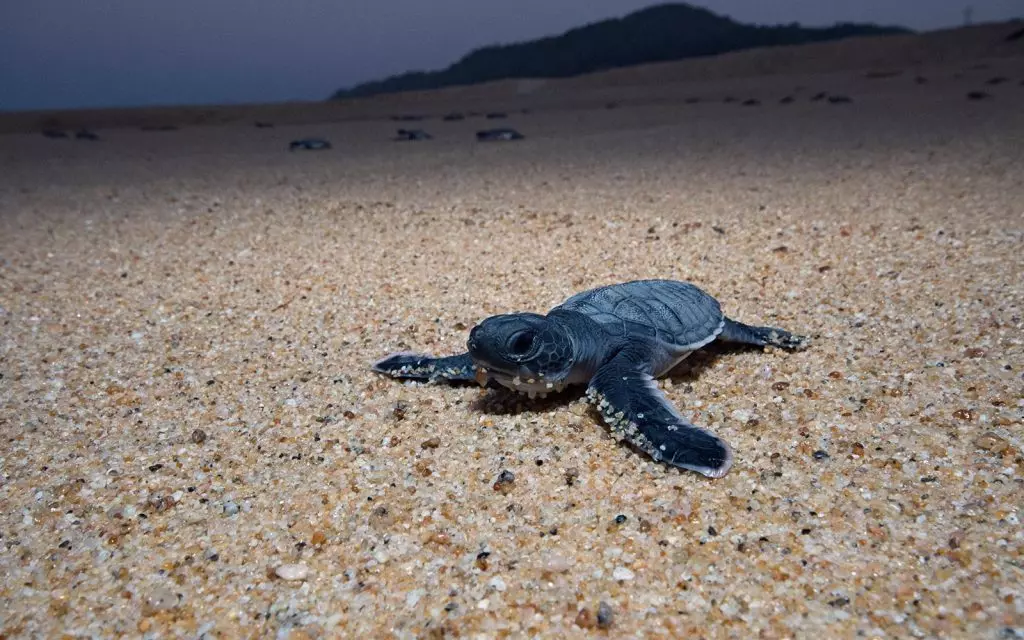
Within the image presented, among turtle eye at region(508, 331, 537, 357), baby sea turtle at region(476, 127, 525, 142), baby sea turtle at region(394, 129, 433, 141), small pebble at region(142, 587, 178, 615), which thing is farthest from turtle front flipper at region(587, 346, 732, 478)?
baby sea turtle at region(394, 129, 433, 141)

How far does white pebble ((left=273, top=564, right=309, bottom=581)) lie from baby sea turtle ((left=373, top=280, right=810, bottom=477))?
2.24ft

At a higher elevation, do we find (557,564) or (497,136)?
(497,136)

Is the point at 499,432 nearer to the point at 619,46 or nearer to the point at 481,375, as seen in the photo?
the point at 481,375

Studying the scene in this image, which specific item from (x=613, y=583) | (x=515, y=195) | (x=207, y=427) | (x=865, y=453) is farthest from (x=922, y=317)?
(x=515, y=195)

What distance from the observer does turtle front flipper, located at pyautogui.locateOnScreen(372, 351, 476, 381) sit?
7.23 ft

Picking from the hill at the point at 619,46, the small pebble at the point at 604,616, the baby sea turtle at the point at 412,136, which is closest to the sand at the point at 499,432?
the small pebble at the point at 604,616

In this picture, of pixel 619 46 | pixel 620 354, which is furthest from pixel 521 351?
pixel 619 46

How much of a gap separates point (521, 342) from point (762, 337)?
1.03m

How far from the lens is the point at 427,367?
2.27 metres

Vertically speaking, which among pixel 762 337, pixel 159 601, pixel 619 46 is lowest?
pixel 159 601

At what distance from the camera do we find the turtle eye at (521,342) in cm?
179

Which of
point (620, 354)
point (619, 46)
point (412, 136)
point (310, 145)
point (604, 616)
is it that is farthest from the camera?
point (619, 46)

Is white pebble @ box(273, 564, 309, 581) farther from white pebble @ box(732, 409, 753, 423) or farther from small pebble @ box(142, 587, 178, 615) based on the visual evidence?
white pebble @ box(732, 409, 753, 423)

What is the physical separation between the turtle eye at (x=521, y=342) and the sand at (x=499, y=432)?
275 millimetres
